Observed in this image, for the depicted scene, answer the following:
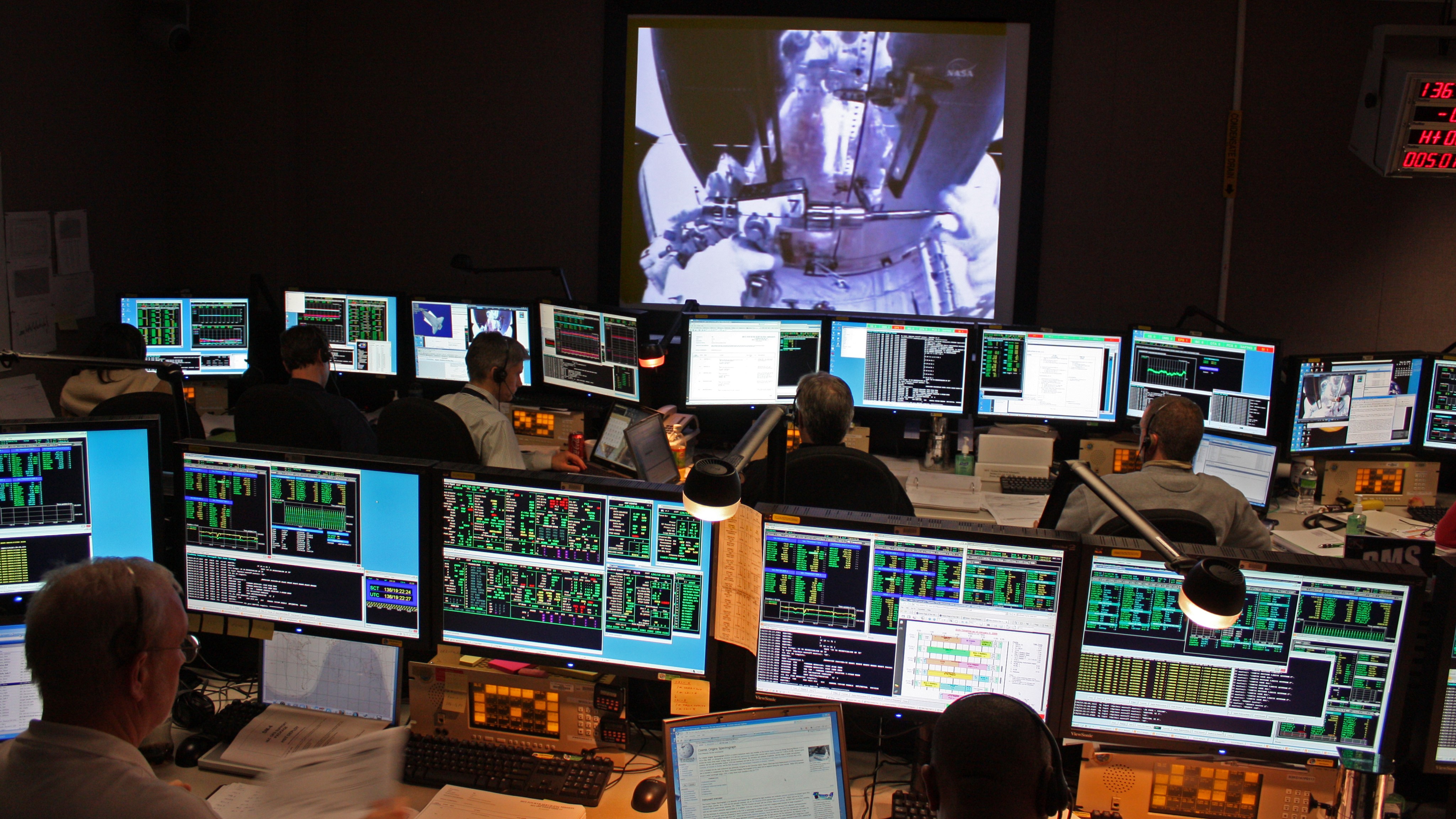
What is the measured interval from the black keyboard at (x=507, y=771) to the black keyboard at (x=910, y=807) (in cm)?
53

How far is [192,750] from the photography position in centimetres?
199

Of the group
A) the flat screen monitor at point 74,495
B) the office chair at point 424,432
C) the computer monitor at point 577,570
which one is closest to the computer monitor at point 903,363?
the office chair at point 424,432

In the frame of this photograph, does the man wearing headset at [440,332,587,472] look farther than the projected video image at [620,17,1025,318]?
No

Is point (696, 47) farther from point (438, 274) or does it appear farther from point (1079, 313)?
point (1079, 313)

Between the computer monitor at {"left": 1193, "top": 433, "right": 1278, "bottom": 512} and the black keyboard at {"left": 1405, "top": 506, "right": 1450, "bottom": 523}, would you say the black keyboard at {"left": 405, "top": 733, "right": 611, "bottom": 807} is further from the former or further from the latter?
the black keyboard at {"left": 1405, "top": 506, "right": 1450, "bottom": 523}

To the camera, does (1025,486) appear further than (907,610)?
Yes

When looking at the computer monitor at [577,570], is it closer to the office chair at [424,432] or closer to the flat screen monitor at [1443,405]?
the office chair at [424,432]

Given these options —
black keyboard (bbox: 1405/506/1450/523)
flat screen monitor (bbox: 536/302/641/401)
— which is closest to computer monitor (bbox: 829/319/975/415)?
flat screen monitor (bbox: 536/302/641/401)

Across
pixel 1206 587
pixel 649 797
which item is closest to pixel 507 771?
pixel 649 797

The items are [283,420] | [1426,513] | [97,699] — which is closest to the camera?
[97,699]

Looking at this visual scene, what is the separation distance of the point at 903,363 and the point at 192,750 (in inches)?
122

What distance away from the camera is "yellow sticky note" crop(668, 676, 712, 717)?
1887 mm

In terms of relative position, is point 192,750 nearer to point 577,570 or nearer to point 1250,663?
point 577,570

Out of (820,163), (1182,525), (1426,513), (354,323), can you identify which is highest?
(820,163)
